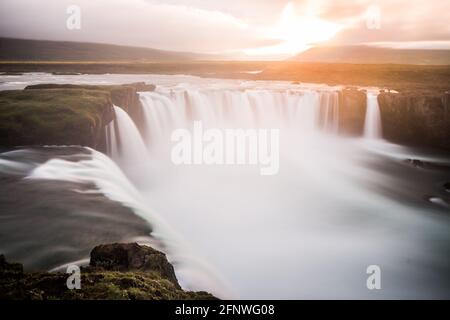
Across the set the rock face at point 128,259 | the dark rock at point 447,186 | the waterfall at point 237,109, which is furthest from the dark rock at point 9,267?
the dark rock at point 447,186

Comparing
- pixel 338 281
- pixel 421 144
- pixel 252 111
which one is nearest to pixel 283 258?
pixel 338 281

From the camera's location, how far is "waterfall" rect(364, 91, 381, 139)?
27922 millimetres

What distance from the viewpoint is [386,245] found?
515 inches

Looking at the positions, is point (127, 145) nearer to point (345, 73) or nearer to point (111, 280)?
point (111, 280)

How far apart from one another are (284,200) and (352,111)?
13566 mm

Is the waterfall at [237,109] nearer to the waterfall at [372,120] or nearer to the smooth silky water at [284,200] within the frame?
the smooth silky water at [284,200]

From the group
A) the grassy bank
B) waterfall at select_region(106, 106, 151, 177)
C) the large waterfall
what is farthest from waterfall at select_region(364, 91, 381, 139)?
waterfall at select_region(106, 106, 151, 177)

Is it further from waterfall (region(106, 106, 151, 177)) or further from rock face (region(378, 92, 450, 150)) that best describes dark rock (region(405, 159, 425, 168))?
waterfall (region(106, 106, 151, 177))

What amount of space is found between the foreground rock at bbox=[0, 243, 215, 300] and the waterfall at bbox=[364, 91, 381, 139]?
24614mm

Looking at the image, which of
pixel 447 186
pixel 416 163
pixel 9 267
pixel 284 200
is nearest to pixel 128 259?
pixel 9 267

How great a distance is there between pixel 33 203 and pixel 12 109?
8.38 meters

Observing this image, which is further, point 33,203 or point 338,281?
point 338,281

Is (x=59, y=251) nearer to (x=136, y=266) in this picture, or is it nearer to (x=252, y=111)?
(x=136, y=266)

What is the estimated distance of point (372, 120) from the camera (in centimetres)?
2823
